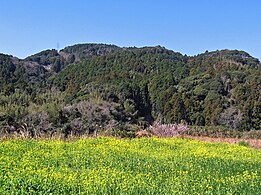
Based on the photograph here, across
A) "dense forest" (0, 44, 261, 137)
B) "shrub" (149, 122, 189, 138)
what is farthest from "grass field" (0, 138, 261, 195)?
"shrub" (149, 122, 189, 138)

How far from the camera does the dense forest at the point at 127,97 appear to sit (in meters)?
29.7

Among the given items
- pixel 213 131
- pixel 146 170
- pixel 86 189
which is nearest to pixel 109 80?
pixel 213 131

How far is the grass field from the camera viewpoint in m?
8.52

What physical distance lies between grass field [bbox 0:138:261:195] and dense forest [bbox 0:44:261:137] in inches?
297

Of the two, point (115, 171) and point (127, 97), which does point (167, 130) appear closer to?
point (127, 97)

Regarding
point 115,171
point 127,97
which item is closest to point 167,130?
point 127,97

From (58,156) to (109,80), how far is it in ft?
130

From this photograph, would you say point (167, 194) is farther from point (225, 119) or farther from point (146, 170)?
point (225, 119)

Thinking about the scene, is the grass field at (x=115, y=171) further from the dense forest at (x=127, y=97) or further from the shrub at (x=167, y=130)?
the shrub at (x=167, y=130)

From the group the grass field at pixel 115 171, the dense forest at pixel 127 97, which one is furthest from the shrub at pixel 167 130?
the grass field at pixel 115 171

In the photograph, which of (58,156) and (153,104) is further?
(153,104)

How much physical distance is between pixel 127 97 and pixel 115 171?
113 feet

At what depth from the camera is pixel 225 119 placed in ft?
154

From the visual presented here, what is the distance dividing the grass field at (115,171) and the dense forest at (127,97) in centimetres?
754
